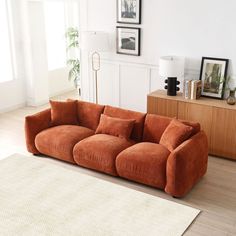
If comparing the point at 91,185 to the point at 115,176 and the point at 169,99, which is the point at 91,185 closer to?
the point at 115,176

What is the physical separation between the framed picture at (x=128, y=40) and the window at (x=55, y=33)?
7.86ft

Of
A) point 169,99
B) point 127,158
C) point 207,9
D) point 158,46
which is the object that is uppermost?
point 207,9

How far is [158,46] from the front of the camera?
6012mm

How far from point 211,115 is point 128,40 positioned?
199 centimetres

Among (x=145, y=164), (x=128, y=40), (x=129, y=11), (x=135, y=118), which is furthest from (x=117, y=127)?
(x=129, y=11)

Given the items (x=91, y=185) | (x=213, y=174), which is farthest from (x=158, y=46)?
(x=91, y=185)

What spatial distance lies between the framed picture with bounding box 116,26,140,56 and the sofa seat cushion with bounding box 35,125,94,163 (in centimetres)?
171

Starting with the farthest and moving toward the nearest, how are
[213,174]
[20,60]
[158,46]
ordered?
[20,60], [158,46], [213,174]

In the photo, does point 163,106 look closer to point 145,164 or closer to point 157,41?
point 157,41

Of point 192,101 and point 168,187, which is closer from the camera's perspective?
Answer: point 168,187

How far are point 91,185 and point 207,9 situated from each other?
9.77ft

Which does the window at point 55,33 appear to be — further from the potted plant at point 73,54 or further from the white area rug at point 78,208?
the white area rug at point 78,208

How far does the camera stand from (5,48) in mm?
7258

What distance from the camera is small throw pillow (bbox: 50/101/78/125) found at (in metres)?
5.55
